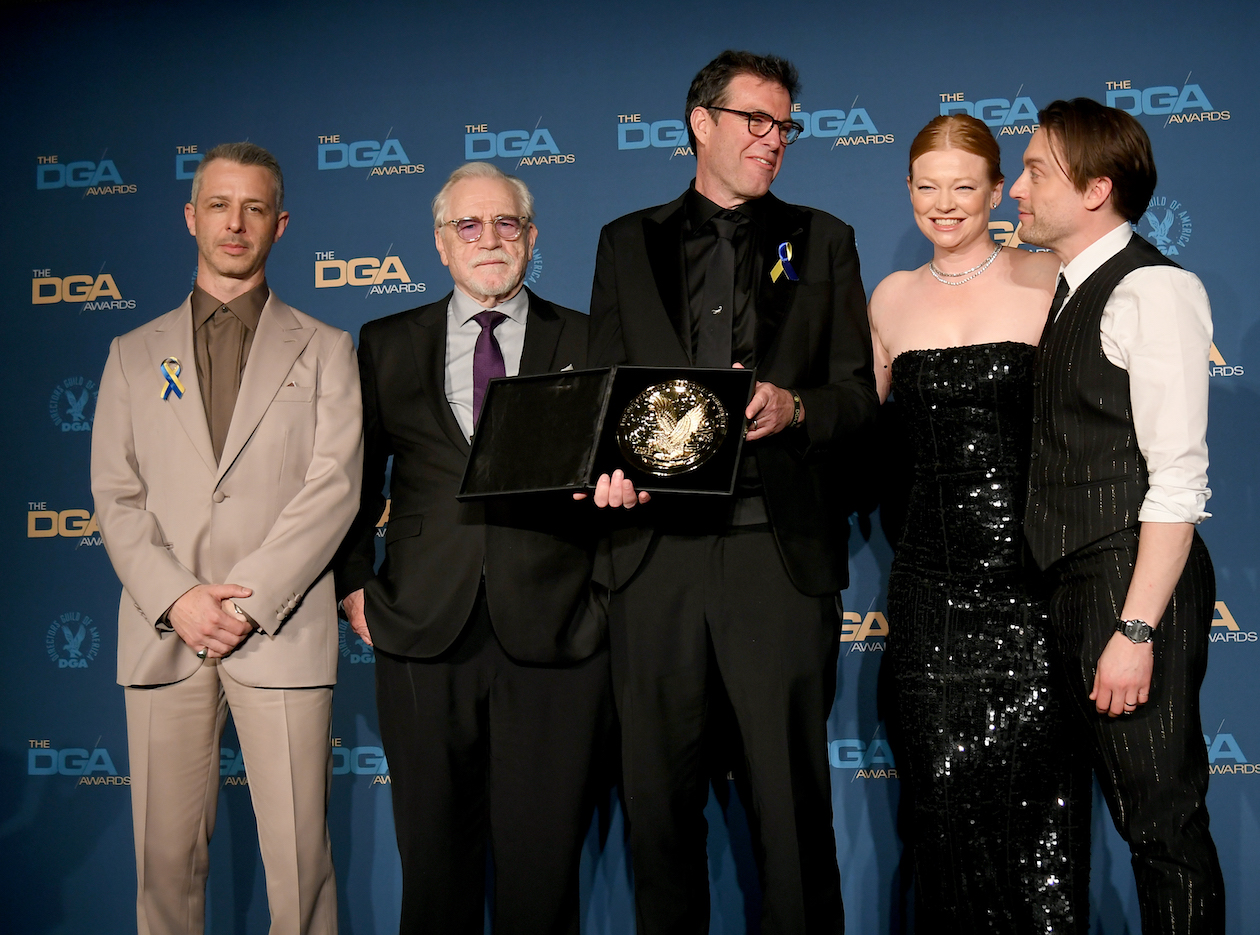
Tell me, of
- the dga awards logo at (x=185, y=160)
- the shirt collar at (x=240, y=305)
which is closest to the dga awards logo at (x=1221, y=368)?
the shirt collar at (x=240, y=305)

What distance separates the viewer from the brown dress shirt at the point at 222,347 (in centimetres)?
265

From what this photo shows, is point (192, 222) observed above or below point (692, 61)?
below

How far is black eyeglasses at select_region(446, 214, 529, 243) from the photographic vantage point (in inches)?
103

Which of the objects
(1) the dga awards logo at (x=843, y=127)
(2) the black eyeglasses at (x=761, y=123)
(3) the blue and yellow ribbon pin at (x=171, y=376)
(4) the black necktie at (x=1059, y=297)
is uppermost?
(1) the dga awards logo at (x=843, y=127)

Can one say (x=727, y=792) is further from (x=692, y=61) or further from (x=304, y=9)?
(x=304, y=9)

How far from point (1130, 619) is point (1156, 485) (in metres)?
0.27

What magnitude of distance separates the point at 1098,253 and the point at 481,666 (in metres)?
1.68

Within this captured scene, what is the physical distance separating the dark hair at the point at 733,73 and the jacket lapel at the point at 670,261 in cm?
26

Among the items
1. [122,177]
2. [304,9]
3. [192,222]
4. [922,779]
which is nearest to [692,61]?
[304,9]

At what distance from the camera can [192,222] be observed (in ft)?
9.04

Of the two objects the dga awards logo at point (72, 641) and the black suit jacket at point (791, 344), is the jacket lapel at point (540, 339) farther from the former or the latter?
the dga awards logo at point (72, 641)

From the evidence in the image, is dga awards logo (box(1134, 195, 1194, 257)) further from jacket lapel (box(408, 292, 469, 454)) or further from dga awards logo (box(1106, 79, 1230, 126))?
jacket lapel (box(408, 292, 469, 454))

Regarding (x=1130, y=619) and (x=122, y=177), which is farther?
(x=122, y=177)

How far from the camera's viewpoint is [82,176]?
3.68 metres
